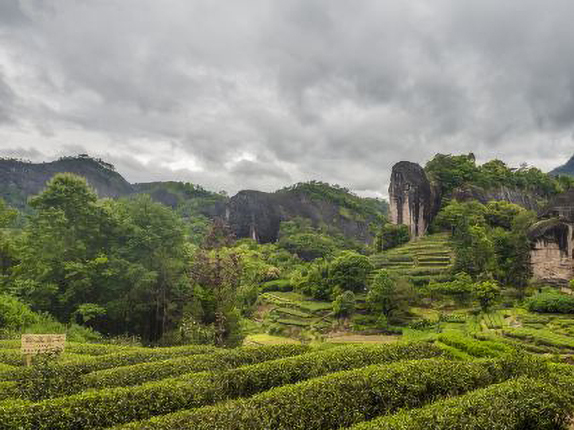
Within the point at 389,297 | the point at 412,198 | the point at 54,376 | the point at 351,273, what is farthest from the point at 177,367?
the point at 412,198

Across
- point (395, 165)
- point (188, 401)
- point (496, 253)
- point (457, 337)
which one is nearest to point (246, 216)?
point (395, 165)

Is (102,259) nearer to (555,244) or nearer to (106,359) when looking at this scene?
(106,359)

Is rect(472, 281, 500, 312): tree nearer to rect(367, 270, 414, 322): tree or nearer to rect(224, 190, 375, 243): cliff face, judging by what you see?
rect(367, 270, 414, 322): tree

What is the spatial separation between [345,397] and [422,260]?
1792 inches

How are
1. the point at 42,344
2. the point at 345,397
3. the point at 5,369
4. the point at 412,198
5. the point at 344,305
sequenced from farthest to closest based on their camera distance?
the point at 412,198 < the point at 344,305 < the point at 5,369 < the point at 42,344 < the point at 345,397

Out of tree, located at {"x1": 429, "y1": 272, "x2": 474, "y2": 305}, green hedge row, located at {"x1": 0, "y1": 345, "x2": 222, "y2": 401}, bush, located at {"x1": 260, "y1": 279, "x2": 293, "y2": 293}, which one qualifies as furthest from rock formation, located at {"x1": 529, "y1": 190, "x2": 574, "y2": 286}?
green hedge row, located at {"x1": 0, "y1": 345, "x2": 222, "y2": 401}

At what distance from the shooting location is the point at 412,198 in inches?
2635

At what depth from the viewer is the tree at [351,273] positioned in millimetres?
44625

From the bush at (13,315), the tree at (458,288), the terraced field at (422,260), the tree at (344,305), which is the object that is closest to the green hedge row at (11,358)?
the bush at (13,315)

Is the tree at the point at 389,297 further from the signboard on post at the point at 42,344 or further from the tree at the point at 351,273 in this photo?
the signboard on post at the point at 42,344

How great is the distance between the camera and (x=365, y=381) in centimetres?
1066

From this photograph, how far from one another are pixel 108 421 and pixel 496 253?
161 ft

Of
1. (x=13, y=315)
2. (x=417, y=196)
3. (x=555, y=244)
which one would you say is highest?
(x=417, y=196)

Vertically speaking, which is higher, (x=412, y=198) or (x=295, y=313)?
(x=412, y=198)
